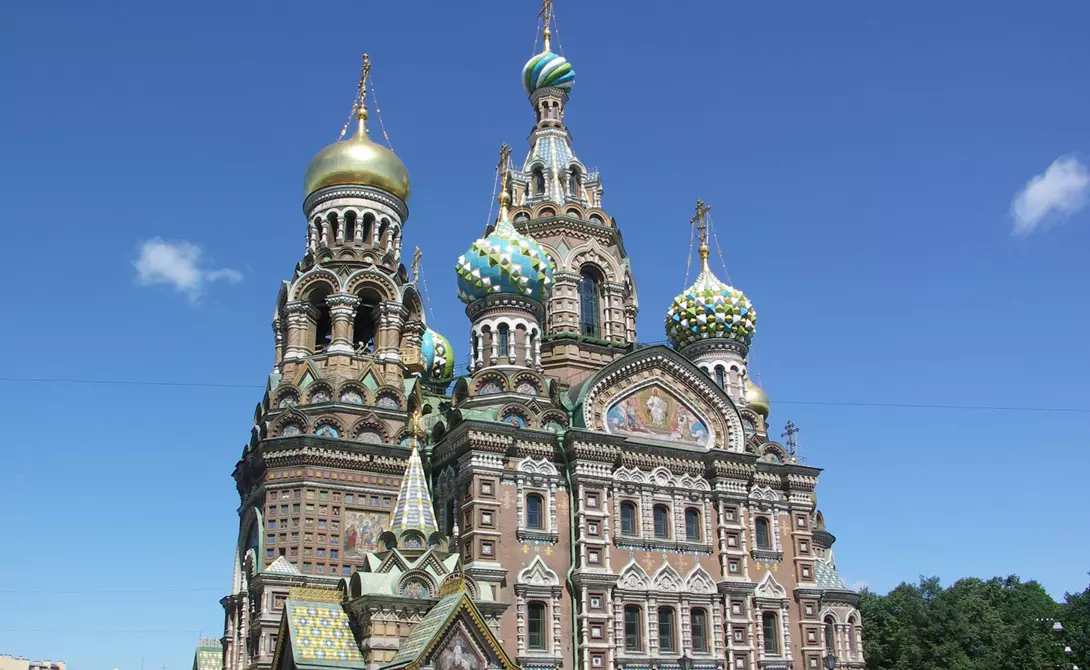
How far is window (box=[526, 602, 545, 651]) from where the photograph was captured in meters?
21.3

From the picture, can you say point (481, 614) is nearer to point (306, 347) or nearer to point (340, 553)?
point (340, 553)

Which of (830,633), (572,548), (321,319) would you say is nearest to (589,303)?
(321,319)

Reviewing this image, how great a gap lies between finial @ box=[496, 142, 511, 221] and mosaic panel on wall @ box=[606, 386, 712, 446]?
5.46m

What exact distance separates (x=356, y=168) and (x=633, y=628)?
12.3 meters

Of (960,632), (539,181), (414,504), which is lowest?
(960,632)

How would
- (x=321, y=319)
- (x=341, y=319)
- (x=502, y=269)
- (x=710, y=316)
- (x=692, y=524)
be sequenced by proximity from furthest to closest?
(x=710, y=316) < (x=321, y=319) < (x=341, y=319) < (x=502, y=269) < (x=692, y=524)

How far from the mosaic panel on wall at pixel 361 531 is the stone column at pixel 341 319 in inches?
152

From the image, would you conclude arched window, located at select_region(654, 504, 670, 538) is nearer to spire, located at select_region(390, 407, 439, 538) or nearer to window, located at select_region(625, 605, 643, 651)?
window, located at select_region(625, 605, 643, 651)

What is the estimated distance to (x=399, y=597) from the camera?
63.7ft

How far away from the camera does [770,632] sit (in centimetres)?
2372

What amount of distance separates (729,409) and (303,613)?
10492 mm

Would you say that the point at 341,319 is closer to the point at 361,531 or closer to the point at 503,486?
the point at 361,531

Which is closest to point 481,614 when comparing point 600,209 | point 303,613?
point 303,613

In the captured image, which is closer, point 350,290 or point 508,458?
point 508,458
